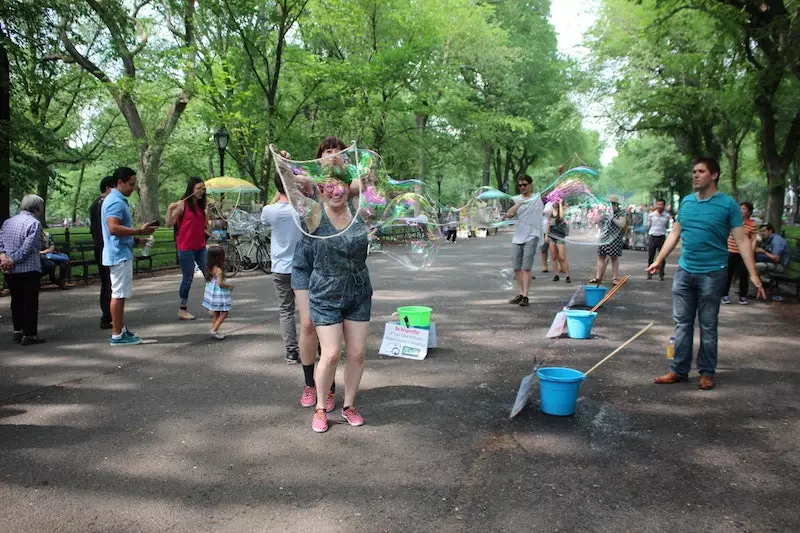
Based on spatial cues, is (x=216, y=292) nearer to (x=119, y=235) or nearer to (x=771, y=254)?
(x=119, y=235)

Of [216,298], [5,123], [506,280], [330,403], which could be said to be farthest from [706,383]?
[5,123]

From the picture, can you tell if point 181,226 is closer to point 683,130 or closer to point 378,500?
point 378,500

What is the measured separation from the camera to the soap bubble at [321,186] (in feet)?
13.4

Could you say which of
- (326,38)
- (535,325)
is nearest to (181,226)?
(535,325)

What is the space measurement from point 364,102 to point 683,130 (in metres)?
14.5

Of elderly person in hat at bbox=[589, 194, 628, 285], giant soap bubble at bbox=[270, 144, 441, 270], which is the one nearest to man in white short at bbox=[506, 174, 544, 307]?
Answer: elderly person in hat at bbox=[589, 194, 628, 285]

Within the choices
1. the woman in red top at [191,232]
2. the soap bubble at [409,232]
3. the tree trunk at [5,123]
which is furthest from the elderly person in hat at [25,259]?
the soap bubble at [409,232]

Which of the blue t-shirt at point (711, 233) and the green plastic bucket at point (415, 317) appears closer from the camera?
the blue t-shirt at point (711, 233)

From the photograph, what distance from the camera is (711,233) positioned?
5336mm

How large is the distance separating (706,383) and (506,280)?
689 cm

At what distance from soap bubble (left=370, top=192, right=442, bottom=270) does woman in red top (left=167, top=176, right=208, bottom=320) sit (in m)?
3.45

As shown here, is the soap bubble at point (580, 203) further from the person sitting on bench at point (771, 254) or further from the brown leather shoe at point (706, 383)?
the person sitting on bench at point (771, 254)

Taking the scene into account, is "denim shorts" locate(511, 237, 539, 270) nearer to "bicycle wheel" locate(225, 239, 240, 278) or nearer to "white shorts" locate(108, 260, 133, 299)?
"white shorts" locate(108, 260, 133, 299)

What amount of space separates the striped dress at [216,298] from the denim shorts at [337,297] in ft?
11.3
